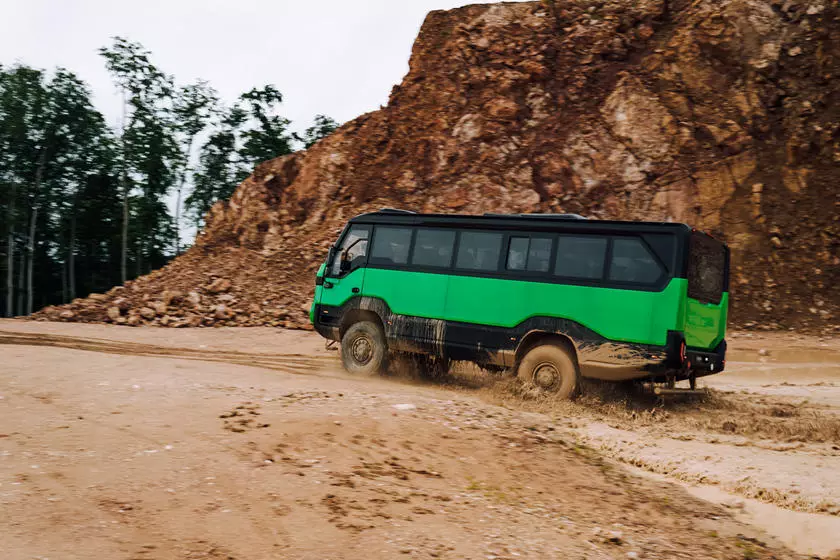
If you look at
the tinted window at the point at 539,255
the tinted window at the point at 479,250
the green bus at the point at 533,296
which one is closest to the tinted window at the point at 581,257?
the green bus at the point at 533,296

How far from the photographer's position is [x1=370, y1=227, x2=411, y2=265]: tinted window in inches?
480

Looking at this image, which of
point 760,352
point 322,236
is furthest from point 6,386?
point 322,236

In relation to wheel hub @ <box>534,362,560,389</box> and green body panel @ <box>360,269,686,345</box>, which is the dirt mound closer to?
green body panel @ <box>360,269,686,345</box>

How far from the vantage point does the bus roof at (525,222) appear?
9922 millimetres

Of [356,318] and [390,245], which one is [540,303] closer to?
[390,245]

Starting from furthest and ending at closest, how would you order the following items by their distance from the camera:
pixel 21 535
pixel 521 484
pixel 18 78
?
pixel 18 78 → pixel 521 484 → pixel 21 535

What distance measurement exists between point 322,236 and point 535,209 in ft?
26.7

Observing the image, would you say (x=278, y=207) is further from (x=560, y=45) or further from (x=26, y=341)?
(x=26, y=341)

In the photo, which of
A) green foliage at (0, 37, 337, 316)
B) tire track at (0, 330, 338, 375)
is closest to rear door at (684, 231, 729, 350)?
tire track at (0, 330, 338, 375)

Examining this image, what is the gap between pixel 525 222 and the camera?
11.0 meters

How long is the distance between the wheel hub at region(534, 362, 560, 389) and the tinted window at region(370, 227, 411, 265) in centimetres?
295

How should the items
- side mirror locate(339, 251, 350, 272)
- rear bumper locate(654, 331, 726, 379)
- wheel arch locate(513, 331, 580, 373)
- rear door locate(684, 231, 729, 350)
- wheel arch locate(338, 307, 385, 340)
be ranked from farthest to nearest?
side mirror locate(339, 251, 350, 272)
wheel arch locate(338, 307, 385, 340)
wheel arch locate(513, 331, 580, 373)
rear door locate(684, 231, 729, 350)
rear bumper locate(654, 331, 726, 379)

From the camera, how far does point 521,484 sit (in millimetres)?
6320

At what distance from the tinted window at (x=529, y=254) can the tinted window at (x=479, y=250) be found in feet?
0.79
